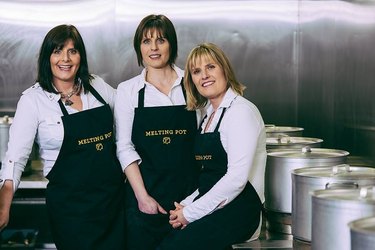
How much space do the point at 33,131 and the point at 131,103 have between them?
0.37 metres

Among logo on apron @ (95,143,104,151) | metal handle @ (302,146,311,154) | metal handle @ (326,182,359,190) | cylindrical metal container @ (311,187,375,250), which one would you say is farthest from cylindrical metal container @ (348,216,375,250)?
logo on apron @ (95,143,104,151)

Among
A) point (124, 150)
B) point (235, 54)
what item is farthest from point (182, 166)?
point (235, 54)

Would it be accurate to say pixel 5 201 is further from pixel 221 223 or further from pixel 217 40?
pixel 217 40

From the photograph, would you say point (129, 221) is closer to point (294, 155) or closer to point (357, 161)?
point (294, 155)

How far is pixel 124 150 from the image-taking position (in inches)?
109

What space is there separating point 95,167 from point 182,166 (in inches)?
12.7

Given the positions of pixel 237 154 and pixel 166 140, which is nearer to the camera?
pixel 237 154

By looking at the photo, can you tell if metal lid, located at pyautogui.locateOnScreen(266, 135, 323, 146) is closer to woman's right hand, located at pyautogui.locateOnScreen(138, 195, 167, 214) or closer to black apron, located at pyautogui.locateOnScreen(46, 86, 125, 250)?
woman's right hand, located at pyautogui.locateOnScreen(138, 195, 167, 214)

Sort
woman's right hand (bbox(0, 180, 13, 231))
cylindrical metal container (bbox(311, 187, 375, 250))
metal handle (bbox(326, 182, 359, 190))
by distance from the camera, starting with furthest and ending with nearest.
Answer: woman's right hand (bbox(0, 180, 13, 231)), metal handle (bbox(326, 182, 359, 190)), cylindrical metal container (bbox(311, 187, 375, 250))

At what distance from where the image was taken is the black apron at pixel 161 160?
2760mm

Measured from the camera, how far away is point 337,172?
2100 mm

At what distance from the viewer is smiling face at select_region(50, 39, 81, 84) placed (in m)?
2.71

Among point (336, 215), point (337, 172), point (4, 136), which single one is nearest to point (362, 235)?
point (336, 215)

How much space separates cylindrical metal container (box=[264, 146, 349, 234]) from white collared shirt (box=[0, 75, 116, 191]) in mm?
765
